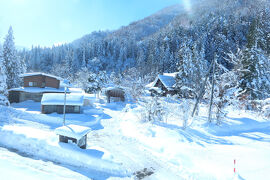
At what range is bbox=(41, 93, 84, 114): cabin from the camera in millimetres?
24594

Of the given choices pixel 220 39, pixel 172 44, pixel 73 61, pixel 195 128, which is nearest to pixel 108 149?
pixel 195 128

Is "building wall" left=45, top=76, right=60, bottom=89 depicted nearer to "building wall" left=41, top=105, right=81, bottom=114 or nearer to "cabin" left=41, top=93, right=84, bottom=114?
"cabin" left=41, top=93, right=84, bottom=114

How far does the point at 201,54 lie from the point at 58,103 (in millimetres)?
51345

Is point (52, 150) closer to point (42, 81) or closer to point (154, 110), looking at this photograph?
point (154, 110)

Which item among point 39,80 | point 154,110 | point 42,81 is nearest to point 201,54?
point 154,110

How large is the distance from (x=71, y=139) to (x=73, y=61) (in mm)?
106886

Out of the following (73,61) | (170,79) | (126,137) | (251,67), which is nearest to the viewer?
(126,137)

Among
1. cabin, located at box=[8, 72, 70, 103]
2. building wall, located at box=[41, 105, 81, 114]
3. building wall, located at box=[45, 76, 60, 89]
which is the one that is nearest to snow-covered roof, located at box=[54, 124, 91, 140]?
building wall, located at box=[41, 105, 81, 114]

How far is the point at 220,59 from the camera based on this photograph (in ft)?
233

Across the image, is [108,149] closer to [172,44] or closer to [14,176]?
[14,176]

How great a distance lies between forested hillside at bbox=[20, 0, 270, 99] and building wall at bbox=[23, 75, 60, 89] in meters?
28.7

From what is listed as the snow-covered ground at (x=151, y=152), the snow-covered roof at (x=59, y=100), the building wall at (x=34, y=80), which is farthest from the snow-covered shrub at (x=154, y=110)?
the building wall at (x=34, y=80)

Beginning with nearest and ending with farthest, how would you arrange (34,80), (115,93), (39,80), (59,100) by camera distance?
(59,100) < (34,80) < (39,80) < (115,93)

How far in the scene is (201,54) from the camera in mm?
57594
